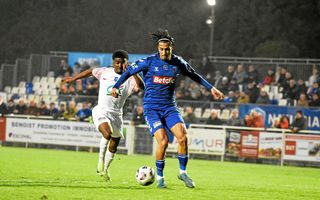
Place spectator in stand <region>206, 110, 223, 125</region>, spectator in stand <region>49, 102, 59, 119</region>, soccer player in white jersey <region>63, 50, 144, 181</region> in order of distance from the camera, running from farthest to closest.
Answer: spectator in stand <region>49, 102, 59, 119</region> < spectator in stand <region>206, 110, 223, 125</region> < soccer player in white jersey <region>63, 50, 144, 181</region>

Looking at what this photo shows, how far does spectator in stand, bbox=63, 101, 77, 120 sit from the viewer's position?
97.4ft

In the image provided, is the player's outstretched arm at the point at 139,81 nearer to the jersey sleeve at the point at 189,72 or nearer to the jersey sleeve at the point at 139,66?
the jersey sleeve at the point at 139,66

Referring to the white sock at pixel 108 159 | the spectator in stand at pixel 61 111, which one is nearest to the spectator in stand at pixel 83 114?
the spectator in stand at pixel 61 111

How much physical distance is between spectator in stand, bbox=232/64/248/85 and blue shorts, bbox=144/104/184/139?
60.2ft

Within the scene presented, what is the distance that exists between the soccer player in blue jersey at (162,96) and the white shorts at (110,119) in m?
2.12

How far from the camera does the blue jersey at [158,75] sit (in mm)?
13234

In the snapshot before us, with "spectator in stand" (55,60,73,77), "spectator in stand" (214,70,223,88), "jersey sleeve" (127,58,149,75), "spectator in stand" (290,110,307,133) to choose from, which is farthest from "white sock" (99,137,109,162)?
"spectator in stand" (55,60,73,77)

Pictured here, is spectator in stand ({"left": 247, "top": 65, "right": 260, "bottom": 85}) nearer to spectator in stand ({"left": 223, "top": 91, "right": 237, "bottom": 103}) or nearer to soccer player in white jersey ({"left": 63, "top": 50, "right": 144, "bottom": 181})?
spectator in stand ({"left": 223, "top": 91, "right": 237, "bottom": 103})

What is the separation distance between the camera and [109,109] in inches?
612

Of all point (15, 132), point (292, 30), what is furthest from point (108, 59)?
point (292, 30)

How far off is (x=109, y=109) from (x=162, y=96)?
8.11 feet

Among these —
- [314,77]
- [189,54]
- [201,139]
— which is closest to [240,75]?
[314,77]

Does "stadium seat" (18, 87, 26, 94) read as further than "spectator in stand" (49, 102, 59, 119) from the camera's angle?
Yes

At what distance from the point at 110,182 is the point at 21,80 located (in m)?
25.2
